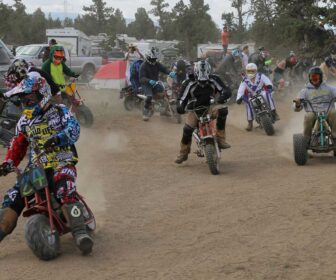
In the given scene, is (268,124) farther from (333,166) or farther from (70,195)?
(70,195)

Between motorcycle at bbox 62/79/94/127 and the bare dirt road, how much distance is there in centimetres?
180

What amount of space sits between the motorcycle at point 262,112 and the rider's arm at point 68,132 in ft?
28.8

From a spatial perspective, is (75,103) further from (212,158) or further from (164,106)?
(212,158)

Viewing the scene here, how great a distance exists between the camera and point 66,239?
6695 millimetres

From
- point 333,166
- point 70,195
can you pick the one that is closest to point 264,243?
point 70,195

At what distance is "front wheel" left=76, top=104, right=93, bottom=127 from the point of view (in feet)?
49.6

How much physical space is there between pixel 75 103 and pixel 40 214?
28.6 feet

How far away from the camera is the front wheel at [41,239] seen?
5930mm

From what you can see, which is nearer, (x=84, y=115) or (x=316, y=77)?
(x=316, y=77)

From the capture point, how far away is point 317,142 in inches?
419

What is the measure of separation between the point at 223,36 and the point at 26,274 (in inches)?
961

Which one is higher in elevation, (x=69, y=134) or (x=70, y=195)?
(x=69, y=134)

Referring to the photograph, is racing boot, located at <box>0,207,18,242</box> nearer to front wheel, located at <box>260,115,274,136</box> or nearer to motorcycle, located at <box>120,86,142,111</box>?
front wheel, located at <box>260,115,274,136</box>

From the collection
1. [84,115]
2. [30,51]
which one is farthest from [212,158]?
[30,51]
